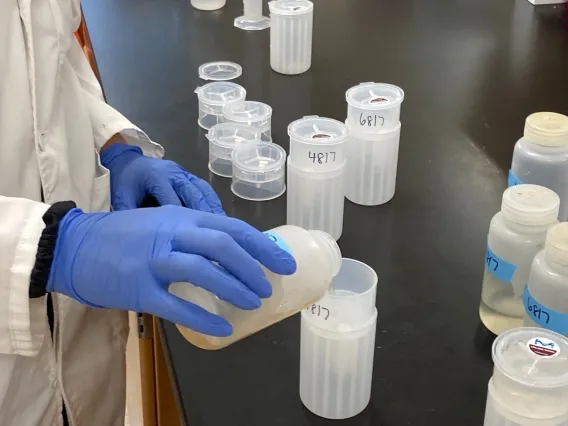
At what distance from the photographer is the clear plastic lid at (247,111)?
1.26m

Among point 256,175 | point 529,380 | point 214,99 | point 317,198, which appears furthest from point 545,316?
point 214,99

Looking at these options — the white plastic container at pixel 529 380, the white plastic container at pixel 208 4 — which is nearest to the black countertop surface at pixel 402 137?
the white plastic container at pixel 208 4

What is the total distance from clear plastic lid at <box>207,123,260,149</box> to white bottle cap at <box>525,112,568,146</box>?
443 millimetres

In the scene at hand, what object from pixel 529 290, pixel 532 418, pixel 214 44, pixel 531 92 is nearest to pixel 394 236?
pixel 529 290

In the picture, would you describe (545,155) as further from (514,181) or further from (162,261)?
(162,261)

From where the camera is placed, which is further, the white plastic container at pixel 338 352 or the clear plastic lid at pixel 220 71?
the clear plastic lid at pixel 220 71

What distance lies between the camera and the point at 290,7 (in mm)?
1511

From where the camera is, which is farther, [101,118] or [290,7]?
[290,7]

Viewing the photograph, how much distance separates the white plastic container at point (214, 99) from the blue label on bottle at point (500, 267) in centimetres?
60

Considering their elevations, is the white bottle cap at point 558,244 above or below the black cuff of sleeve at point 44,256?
above

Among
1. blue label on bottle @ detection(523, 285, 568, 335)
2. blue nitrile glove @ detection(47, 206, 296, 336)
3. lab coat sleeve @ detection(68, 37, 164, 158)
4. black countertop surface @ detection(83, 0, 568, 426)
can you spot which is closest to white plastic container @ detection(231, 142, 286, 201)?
black countertop surface @ detection(83, 0, 568, 426)

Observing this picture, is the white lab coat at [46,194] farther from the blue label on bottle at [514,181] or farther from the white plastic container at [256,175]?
the blue label on bottle at [514,181]

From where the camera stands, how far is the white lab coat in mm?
789

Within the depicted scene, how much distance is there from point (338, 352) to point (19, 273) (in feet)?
1.08
